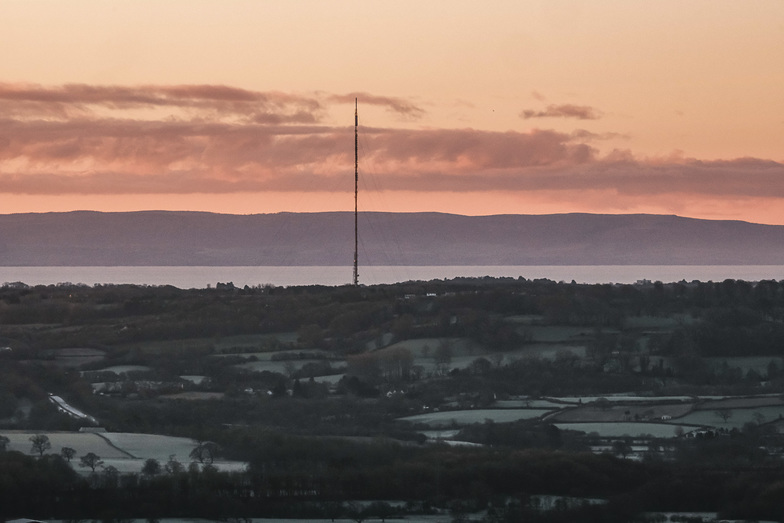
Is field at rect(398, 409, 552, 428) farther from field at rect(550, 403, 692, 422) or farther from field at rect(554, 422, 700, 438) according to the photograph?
field at rect(554, 422, 700, 438)

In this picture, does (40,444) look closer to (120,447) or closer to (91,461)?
(120,447)

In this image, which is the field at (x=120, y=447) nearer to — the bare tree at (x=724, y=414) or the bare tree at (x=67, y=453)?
the bare tree at (x=67, y=453)

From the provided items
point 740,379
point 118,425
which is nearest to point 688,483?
point 118,425

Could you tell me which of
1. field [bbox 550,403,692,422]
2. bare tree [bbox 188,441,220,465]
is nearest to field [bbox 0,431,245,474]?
bare tree [bbox 188,441,220,465]

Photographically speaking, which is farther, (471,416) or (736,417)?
(471,416)

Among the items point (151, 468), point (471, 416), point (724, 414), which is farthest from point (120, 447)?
point (724, 414)

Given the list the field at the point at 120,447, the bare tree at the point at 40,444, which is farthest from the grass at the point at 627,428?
the bare tree at the point at 40,444

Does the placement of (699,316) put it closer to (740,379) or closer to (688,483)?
(740,379)
